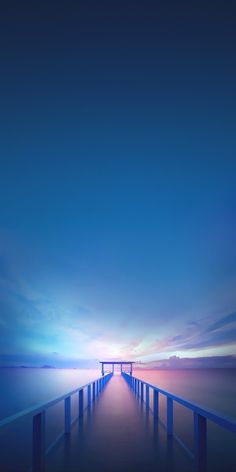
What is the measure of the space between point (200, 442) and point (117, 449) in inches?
75.6

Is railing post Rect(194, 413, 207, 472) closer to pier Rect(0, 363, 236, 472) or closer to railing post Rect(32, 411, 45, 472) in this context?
pier Rect(0, 363, 236, 472)

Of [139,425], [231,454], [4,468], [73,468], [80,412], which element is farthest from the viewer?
[80,412]

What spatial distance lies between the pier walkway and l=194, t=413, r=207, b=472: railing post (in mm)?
658

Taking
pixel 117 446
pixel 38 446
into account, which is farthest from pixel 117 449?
pixel 38 446

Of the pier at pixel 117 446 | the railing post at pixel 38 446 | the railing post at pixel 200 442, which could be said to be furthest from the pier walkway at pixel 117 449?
the railing post at pixel 200 442

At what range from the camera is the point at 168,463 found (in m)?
4.42

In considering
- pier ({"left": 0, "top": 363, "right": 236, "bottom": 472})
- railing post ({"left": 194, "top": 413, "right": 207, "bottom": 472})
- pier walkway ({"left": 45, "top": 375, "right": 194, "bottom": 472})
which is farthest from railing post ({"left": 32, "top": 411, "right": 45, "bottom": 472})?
railing post ({"left": 194, "top": 413, "right": 207, "bottom": 472})

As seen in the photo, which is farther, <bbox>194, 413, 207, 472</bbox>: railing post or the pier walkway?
the pier walkway

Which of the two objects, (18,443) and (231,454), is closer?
(231,454)

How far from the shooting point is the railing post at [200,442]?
142 inches

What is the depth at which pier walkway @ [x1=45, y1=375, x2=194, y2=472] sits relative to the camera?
428cm

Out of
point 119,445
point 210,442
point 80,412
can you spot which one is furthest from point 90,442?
point 210,442

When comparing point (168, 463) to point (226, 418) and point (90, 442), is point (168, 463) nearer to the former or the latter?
point (90, 442)

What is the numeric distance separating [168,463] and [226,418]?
6.45 feet
